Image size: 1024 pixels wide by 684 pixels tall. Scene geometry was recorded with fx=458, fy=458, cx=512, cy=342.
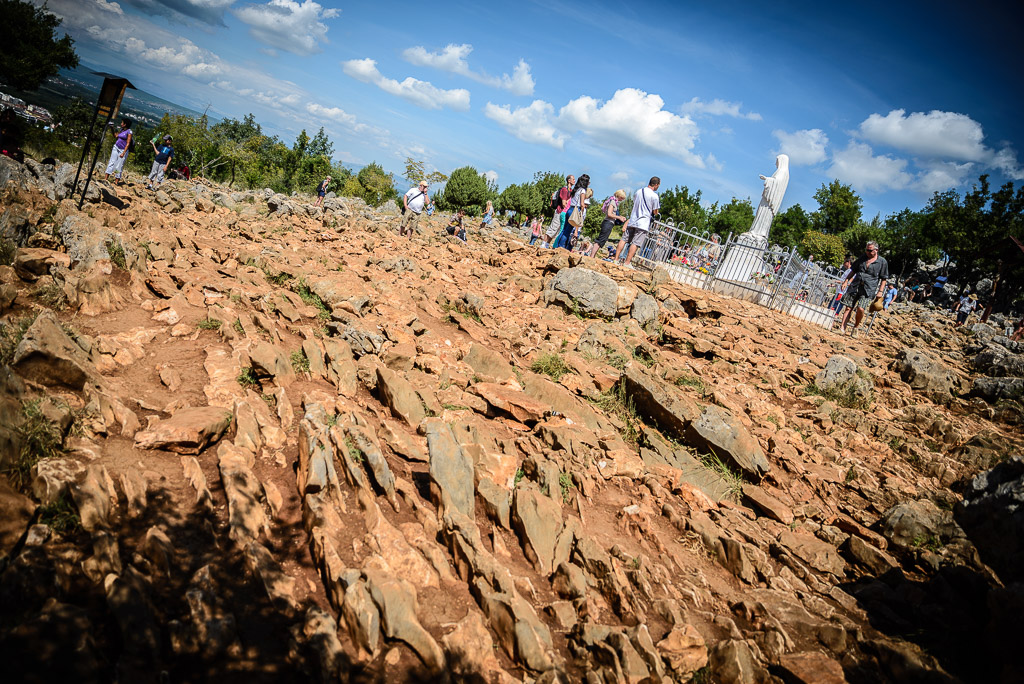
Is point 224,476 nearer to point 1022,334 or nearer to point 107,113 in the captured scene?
point 107,113

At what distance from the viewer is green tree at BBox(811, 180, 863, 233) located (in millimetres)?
74125

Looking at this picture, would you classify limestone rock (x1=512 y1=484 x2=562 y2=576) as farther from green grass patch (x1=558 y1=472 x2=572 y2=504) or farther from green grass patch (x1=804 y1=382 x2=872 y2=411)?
green grass patch (x1=804 y1=382 x2=872 y2=411)

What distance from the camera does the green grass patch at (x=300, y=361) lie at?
575cm

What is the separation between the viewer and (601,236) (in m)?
13.4

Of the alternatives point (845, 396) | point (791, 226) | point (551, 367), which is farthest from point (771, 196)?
point (791, 226)

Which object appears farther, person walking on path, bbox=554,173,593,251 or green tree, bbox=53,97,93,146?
green tree, bbox=53,97,93,146

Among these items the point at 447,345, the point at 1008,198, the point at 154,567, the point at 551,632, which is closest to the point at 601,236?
the point at 447,345

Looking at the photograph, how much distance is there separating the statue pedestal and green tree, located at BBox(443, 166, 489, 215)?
44.1 metres

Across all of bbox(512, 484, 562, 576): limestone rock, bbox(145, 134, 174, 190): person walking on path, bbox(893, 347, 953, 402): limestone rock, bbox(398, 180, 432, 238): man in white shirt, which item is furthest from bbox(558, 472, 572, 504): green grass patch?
bbox(145, 134, 174, 190): person walking on path

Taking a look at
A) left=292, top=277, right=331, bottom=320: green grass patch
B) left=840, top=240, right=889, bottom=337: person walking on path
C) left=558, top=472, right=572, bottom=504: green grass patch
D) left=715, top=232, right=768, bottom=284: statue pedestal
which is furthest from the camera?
left=715, top=232, right=768, bottom=284: statue pedestal

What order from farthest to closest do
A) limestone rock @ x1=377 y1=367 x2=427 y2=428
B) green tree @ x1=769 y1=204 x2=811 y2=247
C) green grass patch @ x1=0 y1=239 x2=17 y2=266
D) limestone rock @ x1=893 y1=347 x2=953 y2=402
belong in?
green tree @ x1=769 y1=204 x2=811 y2=247 → limestone rock @ x1=893 y1=347 x2=953 y2=402 → green grass patch @ x1=0 y1=239 x2=17 y2=266 → limestone rock @ x1=377 y1=367 x2=427 y2=428

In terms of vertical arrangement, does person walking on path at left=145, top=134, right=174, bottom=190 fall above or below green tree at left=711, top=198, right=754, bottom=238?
below

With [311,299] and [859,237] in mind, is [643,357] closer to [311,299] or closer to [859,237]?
[311,299]

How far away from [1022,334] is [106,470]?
2732 cm
